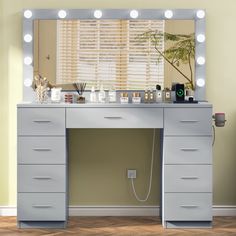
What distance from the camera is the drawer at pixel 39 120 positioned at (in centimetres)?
503

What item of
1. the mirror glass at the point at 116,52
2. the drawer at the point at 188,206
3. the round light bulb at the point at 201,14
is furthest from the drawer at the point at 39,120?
the round light bulb at the point at 201,14

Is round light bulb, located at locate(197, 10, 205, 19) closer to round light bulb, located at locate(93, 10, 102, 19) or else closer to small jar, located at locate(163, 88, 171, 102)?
small jar, located at locate(163, 88, 171, 102)

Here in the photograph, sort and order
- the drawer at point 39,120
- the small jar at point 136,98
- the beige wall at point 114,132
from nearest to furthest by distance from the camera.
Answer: the drawer at point 39,120 < the small jar at point 136,98 < the beige wall at point 114,132

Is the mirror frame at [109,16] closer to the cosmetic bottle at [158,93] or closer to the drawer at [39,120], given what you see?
the cosmetic bottle at [158,93]

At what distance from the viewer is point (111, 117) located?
505 cm

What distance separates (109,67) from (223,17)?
3.37 feet

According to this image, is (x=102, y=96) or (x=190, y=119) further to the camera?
(x=102, y=96)

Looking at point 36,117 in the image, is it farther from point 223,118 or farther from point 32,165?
point 223,118

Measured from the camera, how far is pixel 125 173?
5633 mm

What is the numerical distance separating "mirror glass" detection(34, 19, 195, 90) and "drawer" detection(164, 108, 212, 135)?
52cm

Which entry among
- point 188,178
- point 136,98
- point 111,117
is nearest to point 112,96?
point 136,98

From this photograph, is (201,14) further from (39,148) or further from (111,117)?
(39,148)

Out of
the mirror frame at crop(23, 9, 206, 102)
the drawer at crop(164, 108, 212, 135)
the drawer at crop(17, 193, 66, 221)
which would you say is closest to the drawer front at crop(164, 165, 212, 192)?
the drawer at crop(164, 108, 212, 135)

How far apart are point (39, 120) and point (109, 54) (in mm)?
905
